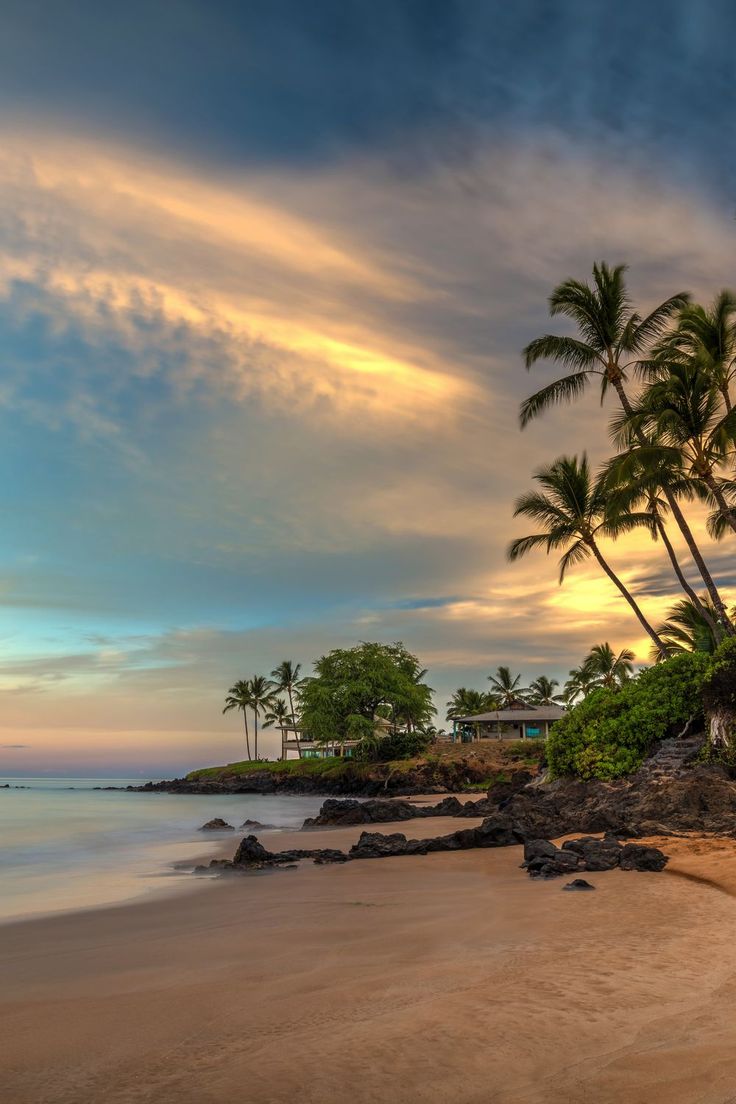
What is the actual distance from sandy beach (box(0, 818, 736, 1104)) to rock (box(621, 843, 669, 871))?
Result: 786mm

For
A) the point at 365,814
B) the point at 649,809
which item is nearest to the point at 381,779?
the point at 365,814

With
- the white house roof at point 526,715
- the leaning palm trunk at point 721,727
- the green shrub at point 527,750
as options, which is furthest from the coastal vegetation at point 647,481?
the white house roof at point 526,715

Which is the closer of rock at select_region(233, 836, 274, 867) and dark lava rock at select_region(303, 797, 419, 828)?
rock at select_region(233, 836, 274, 867)

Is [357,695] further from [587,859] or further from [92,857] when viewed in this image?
[587,859]

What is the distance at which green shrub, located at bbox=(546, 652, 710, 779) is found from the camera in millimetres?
16547

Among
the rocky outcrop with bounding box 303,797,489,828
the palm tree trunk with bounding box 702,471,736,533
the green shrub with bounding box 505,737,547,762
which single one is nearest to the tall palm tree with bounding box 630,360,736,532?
the palm tree trunk with bounding box 702,471,736,533

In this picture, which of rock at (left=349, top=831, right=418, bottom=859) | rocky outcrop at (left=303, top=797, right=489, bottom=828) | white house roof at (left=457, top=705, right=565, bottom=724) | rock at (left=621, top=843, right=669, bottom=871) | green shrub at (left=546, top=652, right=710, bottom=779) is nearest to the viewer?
rock at (left=621, top=843, right=669, bottom=871)

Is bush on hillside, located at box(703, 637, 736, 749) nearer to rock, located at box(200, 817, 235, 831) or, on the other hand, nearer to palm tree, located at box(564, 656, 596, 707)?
rock, located at box(200, 817, 235, 831)

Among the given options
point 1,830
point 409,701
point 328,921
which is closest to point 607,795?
point 328,921

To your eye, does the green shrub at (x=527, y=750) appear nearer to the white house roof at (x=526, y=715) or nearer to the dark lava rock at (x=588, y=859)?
the white house roof at (x=526, y=715)

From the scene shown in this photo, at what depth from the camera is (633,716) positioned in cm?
1677

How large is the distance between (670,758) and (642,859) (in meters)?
7.61

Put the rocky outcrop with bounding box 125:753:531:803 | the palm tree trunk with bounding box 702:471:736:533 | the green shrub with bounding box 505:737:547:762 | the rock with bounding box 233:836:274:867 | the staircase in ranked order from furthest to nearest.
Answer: the green shrub with bounding box 505:737:547:762 → the rocky outcrop with bounding box 125:753:531:803 → the palm tree trunk with bounding box 702:471:736:533 → the staircase → the rock with bounding box 233:836:274:867

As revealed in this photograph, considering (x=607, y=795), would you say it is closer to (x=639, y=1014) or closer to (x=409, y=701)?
(x=639, y=1014)
